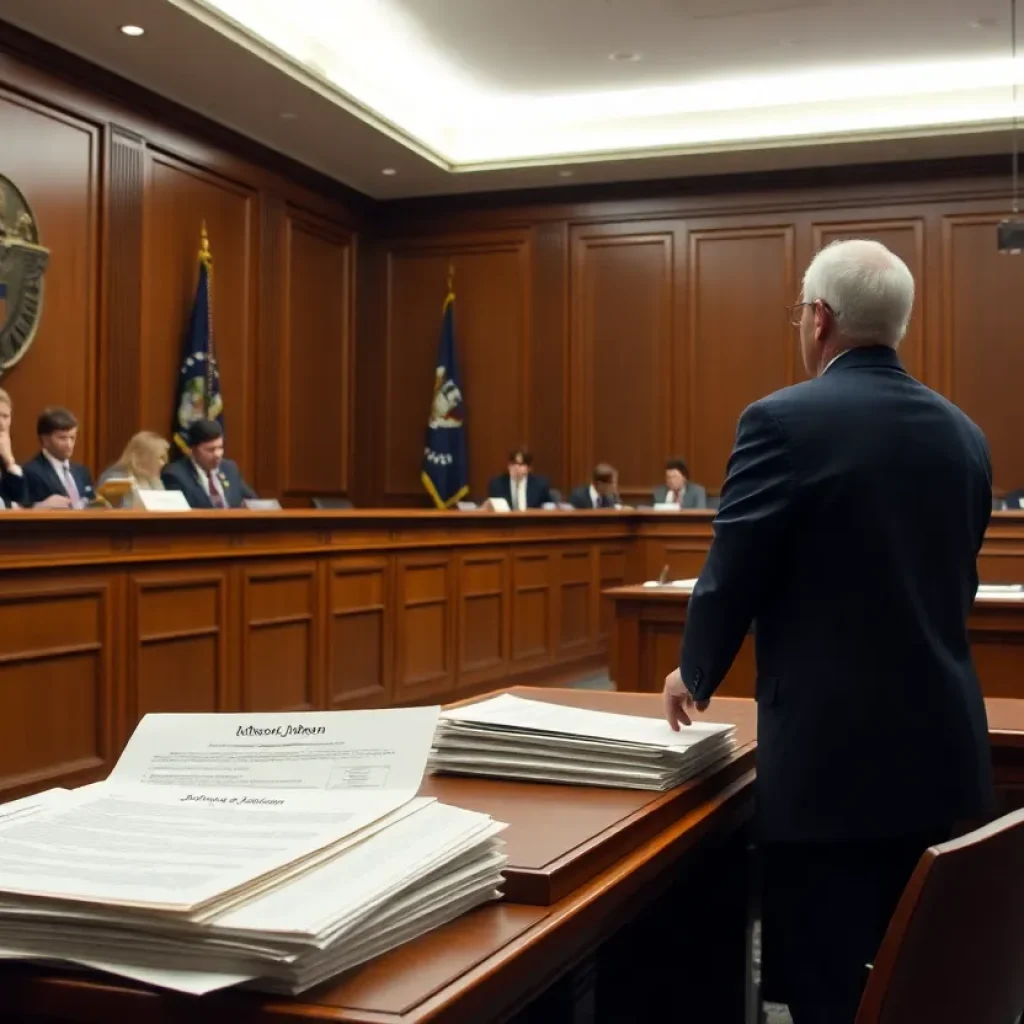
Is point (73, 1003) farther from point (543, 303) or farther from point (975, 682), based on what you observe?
point (543, 303)

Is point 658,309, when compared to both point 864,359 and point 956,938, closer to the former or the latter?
point 864,359

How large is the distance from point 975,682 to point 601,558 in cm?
701

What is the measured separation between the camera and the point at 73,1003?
78cm

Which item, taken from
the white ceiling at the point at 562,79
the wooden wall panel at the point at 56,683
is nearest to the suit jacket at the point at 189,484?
the wooden wall panel at the point at 56,683

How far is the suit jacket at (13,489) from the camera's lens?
244 inches

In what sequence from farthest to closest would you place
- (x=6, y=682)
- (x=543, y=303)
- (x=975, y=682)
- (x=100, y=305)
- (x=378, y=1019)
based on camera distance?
1. (x=543, y=303)
2. (x=100, y=305)
3. (x=6, y=682)
4. (x=975, y=682)
5. (x=378, y=1019)

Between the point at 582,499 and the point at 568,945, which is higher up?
the point at 582,499

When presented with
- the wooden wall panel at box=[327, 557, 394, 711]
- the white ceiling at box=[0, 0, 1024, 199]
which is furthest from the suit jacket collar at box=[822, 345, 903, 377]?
the white ceiling at box=[0, 0, 1024, 199]

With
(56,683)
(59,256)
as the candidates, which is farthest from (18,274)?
(56,683)

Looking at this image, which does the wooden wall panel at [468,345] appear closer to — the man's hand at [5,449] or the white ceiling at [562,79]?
the white ceiling at [562,79]

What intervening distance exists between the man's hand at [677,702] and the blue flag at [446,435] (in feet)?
32.2

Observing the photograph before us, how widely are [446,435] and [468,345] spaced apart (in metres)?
0.87

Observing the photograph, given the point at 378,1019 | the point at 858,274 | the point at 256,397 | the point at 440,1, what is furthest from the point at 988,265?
the point at 378,1019

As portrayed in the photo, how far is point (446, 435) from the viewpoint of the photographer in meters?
11.4
